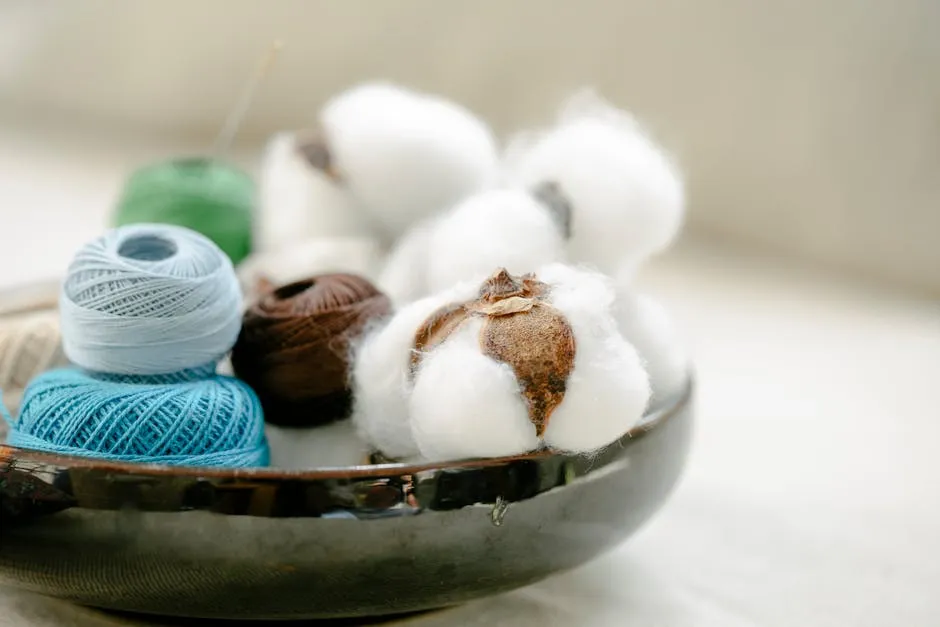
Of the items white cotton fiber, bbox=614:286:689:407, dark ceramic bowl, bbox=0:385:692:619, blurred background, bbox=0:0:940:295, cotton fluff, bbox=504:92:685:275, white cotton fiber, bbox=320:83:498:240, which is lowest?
dark ceramic bowl, bbox=0:385:692:619

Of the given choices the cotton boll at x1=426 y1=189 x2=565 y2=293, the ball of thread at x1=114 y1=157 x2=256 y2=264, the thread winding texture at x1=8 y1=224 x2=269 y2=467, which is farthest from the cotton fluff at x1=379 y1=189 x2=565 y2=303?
the ball of thread at x1=114 y1=157 x2=256 y2=264

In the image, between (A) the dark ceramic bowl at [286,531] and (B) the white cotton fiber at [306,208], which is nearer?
(A) the dark ceramic bowl at [286,531]

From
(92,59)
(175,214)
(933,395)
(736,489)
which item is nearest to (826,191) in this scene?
(933,395)

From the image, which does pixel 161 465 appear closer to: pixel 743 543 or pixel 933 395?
pixel 743 543

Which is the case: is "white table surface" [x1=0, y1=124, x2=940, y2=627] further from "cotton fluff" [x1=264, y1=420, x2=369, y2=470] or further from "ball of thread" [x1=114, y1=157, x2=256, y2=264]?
"ball of thread" [x1=114, y1=157, x2=256, y2=264]

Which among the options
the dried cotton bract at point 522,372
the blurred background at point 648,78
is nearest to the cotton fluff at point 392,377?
the dried cotton bract at point 522,372

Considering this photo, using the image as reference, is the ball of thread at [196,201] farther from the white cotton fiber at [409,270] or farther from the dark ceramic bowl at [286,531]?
the dark ceramic bowl at [286,531]
